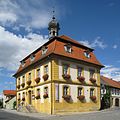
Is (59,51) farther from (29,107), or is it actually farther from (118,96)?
(118,96)

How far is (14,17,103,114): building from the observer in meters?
33.9

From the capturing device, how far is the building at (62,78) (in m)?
33.9

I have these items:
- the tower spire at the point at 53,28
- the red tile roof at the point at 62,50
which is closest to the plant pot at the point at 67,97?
the red tile roof at the point at 62,50

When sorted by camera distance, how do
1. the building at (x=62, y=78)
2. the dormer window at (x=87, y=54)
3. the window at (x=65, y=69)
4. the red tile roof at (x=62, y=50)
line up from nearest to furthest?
the building at (x=62, y=78)
the window at (x=65, y=69)
the red tile roof at (x=62, y=50)
the dormer window at (x=87, y=54)

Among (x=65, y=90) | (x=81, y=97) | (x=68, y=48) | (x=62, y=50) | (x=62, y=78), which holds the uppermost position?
(x=68, y=48)

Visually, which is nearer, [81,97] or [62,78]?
[62,78]

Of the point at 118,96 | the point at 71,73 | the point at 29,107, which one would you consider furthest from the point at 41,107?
the point at 118,96

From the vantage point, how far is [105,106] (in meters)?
44.8

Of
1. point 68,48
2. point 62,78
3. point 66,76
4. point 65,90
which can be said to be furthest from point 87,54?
point 65,90

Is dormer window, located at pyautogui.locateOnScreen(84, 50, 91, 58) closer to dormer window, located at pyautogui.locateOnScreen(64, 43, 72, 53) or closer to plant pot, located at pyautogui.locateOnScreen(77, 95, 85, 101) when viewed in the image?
dormer window, located at pyautogui.locateOnScreen(64, 43, 72, 53)

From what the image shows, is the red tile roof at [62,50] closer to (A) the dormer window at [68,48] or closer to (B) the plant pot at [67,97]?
(A) the dormer window at [68,48]

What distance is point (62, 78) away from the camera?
34594 millimetres

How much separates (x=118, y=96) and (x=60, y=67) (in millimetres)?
34889

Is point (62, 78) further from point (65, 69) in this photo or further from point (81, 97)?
point (81, 97)
